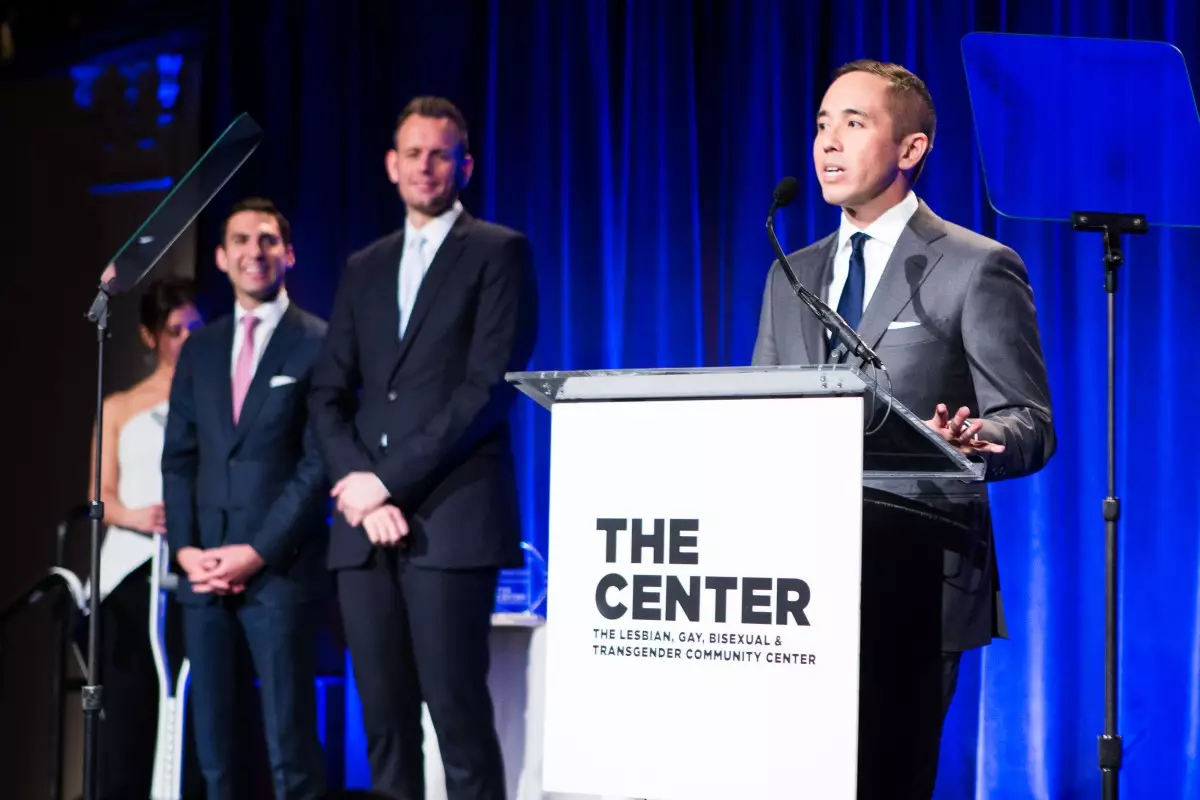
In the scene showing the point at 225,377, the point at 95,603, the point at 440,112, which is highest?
the point at 440,112

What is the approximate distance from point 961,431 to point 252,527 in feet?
8.94

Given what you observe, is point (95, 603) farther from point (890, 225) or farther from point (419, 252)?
point (890, 225)

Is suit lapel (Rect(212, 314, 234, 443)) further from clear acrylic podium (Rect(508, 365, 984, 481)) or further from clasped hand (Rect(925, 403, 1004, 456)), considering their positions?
clasped hand (Rect(925, 403, 1004, 456))

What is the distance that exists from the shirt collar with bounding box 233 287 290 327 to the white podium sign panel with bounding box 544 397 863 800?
2492 mm

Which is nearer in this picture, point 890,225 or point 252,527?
point 890,225

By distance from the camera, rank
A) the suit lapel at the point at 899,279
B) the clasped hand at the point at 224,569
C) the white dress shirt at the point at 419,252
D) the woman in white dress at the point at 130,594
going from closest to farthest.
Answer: the suit lapel at the point at 899,279
the white dress shirt at the point at 419,252
the clasped hand at the point at 224,569
the woman in white dress at the point at 130,594

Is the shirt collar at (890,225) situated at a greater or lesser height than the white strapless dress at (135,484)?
greater

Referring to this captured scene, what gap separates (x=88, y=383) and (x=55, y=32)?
1444 mm

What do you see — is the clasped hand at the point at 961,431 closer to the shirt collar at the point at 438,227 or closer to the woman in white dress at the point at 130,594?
the shirt collar at the point at 438,227

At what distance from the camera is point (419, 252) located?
4.18 m

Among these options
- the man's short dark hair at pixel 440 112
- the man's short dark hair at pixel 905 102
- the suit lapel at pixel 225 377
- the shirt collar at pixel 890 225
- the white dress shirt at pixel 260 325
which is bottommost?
the suit lapel at pixel 225 377

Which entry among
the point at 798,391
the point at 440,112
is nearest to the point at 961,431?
the point at 798,391

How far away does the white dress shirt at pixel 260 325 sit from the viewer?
4.53m

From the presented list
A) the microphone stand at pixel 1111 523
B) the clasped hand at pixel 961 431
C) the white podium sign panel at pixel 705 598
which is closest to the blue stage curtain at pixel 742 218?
the microphone stand at pixel 1111 523
